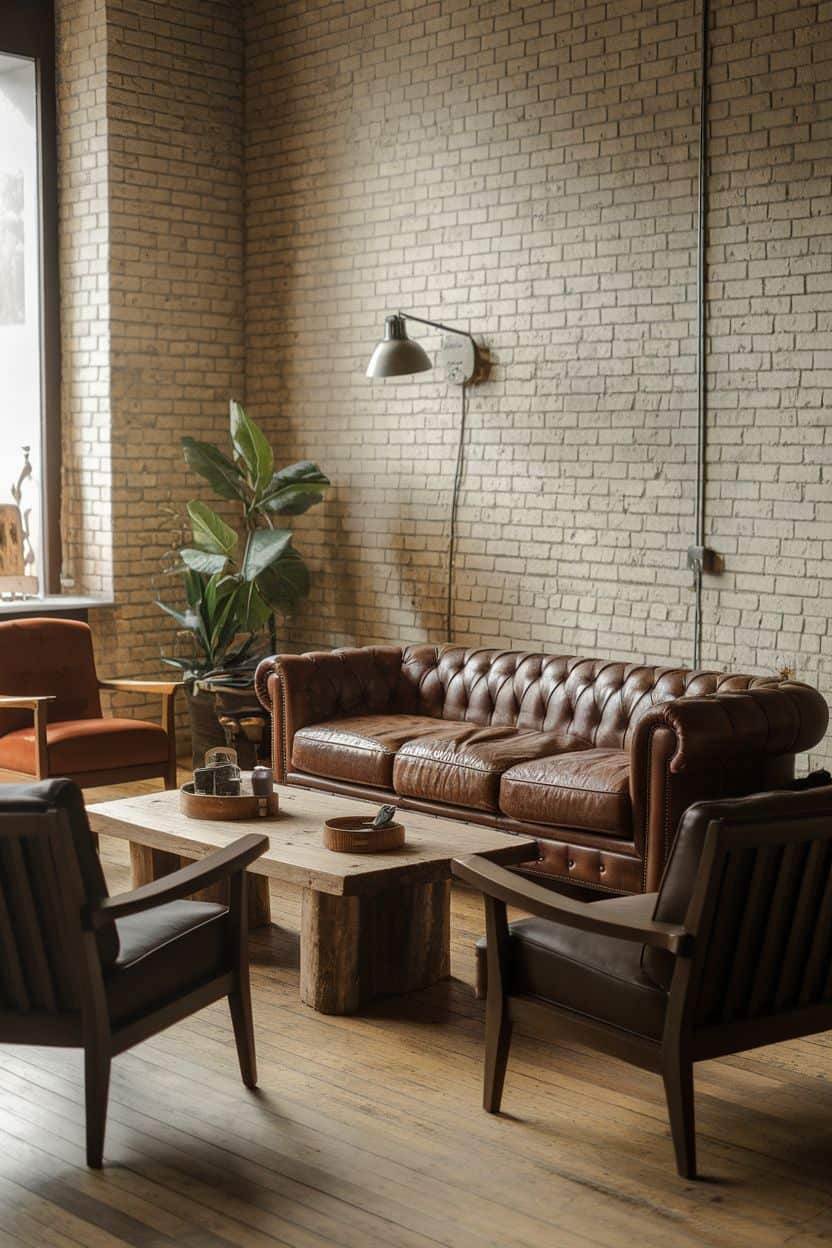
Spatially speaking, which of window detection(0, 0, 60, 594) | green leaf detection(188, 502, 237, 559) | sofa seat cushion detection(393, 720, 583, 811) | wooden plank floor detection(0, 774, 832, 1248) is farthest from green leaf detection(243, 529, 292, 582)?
wooden plank floor detection(0, 774, 832, 1248)

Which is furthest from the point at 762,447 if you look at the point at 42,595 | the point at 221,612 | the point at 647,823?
the point at 42,595

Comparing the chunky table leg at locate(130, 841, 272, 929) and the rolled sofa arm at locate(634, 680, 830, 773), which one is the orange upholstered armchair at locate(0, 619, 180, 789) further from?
the rolled sofa arm at locate(634, 680, 830, 773)

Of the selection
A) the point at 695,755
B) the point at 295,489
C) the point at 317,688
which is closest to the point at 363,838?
the point at 695,755

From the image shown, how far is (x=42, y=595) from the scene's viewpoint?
829 cm

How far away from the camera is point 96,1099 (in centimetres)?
326

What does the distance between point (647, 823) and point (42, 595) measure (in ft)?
14.7

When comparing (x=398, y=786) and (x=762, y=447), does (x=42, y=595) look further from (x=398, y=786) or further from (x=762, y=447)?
(x=762, y=447)

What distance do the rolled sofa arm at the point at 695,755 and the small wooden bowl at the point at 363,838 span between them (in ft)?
3.20

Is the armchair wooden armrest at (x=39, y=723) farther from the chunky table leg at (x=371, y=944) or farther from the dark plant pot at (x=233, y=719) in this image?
the chunky table leg at (x=371, y=944)

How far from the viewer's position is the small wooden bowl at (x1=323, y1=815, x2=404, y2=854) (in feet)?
14.2

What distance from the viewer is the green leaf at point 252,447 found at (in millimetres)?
7914

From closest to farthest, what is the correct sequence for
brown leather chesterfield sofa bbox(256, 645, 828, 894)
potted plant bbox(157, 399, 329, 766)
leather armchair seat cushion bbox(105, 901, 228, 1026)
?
leather armchair seat cushion bbox(105, 901, 228, 1026) < brown leather chesterfield sofa bbox(256, 645, 828, 894) < potted plant bbox(157, 399, 329, 766)

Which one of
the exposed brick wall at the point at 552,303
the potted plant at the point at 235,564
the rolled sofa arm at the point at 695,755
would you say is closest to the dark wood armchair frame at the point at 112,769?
the potted plant at the point at 235,564

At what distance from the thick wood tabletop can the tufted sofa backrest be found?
3.81ft
